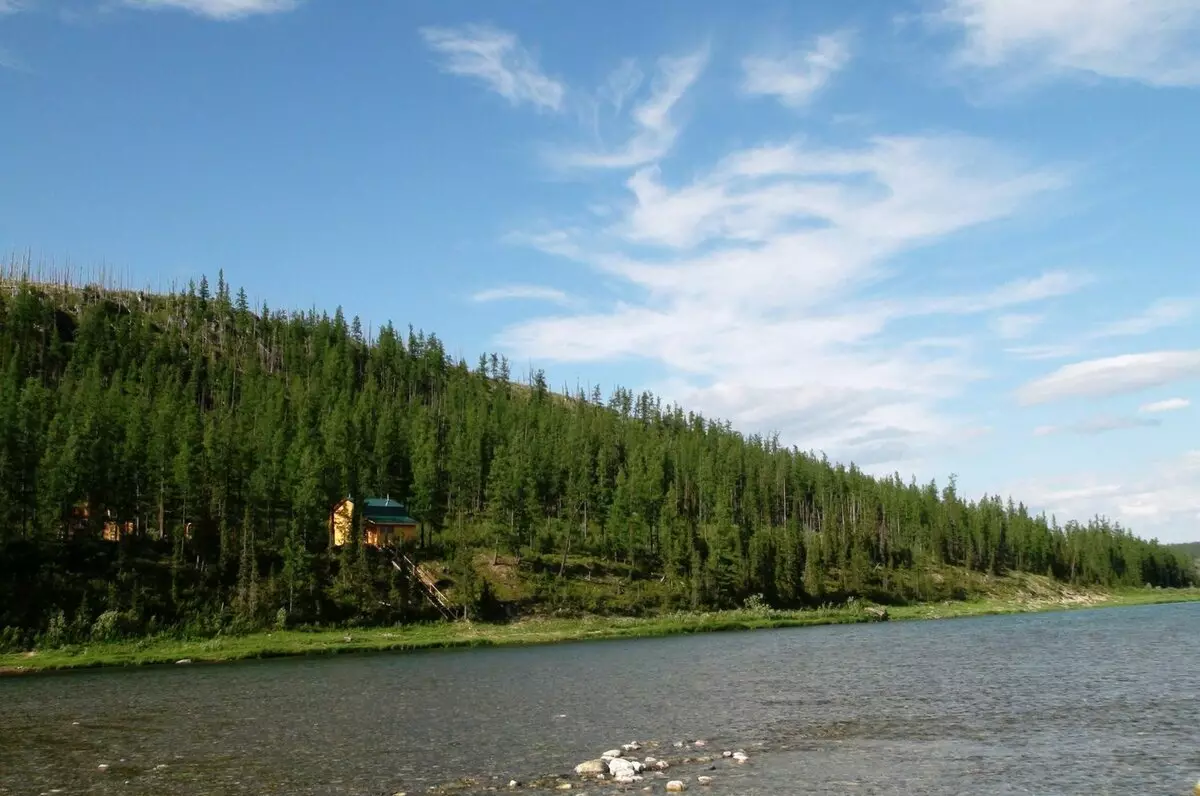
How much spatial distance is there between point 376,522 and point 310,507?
59.0ft

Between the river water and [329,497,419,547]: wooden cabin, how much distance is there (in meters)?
51.2

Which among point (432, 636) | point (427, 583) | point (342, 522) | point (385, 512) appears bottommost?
point (432, 636)

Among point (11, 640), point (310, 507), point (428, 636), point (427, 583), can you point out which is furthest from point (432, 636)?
point (11, 640)

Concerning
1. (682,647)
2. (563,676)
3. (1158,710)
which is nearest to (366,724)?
(563,676)

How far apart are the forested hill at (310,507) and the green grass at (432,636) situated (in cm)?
477

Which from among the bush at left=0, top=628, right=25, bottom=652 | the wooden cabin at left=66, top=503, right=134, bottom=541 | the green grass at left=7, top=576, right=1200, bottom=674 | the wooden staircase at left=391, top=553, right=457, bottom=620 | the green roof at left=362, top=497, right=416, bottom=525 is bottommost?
the green grass at left=7, top=576, right=1200, bottom=674

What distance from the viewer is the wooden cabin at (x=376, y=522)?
119125 mm

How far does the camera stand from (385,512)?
13225 centimetres

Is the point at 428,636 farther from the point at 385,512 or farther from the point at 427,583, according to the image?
the point at 385,512

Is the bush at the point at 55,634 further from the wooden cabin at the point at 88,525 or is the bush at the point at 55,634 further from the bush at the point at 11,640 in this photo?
the wooden cabin at the point at 88,525

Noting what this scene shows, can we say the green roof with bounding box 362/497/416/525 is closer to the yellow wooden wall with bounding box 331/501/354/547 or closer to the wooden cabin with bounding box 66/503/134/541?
the yellow wooden wall with bounding box 331/501/354/547

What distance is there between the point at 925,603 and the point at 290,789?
147405 mm

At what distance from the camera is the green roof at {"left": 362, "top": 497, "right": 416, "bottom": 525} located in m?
128

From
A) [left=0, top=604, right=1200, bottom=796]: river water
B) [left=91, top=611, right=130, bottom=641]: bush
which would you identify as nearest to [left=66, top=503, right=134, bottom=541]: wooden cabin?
[left=91, top=611, right=130, bottom=641]: bush
